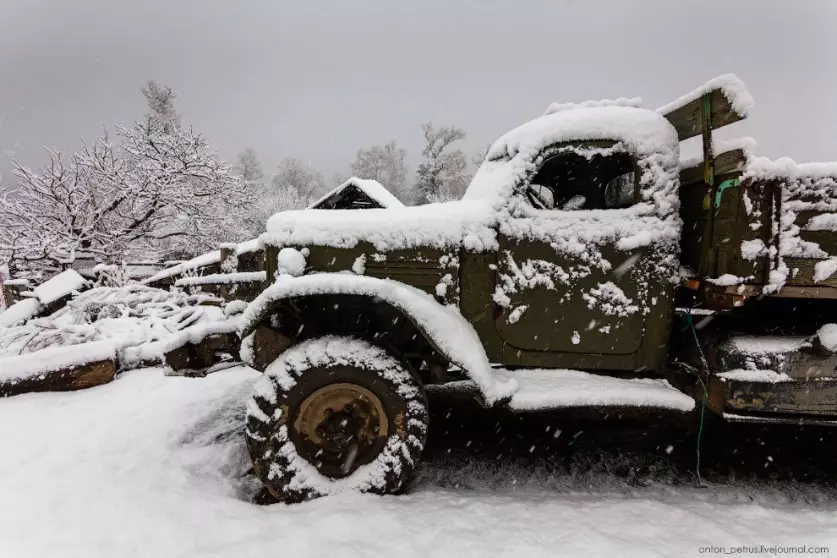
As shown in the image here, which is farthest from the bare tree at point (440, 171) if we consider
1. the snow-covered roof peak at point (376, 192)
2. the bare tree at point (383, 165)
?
the snow-covered roof peak at point (376, 192)

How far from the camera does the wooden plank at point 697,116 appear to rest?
8.04 feet

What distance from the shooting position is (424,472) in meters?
2.94

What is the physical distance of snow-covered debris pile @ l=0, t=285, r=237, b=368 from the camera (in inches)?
198

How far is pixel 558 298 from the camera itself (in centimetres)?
281

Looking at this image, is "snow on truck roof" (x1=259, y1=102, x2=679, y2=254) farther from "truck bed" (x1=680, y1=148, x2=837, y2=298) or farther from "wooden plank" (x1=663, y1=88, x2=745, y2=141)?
"truck bed" (x1=680, y1=148, x2=837, y2=298)

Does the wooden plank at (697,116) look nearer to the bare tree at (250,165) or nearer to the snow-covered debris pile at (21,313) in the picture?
the snow-covered debris pile at (21,313)

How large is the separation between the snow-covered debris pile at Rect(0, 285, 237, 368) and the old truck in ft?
7.67

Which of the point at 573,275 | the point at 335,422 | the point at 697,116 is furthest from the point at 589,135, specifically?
the point at 335,422

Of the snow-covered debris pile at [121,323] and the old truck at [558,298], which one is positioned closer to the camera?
the old truck at [558,298]

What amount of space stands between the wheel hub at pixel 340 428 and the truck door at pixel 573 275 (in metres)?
0.95

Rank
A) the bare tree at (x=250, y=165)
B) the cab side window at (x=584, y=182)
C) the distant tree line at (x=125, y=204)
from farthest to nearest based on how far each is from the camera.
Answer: the bare tree at (x=250, y=165)
the distant tree line at (x=125, y=204)
the cab side window at (x=584, y=182)

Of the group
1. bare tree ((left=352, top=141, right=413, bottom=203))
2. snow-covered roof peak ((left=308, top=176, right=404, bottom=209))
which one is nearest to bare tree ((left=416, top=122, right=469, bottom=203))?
bare tree ((left=352, top=141, right=413, bottom=203))

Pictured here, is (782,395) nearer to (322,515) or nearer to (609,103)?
(609,103)

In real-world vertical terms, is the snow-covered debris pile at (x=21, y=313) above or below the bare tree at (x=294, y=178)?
below
